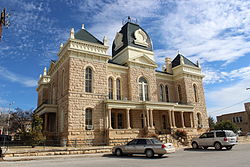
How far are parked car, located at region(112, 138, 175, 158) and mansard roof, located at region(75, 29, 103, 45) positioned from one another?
15363 mm

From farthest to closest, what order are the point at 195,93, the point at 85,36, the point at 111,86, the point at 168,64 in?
the point at 168,64 < the point at 195,93 < the point at 111,86 < the point at 85,36

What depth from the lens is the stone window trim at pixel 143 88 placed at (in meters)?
30.4

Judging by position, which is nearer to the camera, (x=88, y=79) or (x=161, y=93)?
(x=88, y=79)

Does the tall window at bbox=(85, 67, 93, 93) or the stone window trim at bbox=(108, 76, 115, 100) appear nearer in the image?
the tall window at bbox=(85, 67, 93, 93)

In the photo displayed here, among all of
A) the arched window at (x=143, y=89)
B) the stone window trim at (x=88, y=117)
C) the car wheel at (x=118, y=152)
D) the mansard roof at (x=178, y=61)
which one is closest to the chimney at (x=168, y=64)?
the mansard roof at (x=178, y=61)

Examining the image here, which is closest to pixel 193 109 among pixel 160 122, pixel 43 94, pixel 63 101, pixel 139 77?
pixel 160 122

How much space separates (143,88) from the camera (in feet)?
101

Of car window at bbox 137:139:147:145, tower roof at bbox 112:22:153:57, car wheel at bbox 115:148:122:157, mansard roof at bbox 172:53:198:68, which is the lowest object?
car wheel at bbox 115:148:122:157

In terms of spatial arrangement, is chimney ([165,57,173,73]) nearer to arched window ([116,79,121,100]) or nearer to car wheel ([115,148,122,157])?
arched window ([116,79,121,100])

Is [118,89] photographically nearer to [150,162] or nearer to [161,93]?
[161,93]

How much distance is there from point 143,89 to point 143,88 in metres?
0.16

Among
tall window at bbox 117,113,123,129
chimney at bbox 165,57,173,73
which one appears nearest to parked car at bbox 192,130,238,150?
tall window at bbox 117,113,123,129

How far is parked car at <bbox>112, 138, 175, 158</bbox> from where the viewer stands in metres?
14.3

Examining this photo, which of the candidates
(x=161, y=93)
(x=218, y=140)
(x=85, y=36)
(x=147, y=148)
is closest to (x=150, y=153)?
(x=147, y=148)
